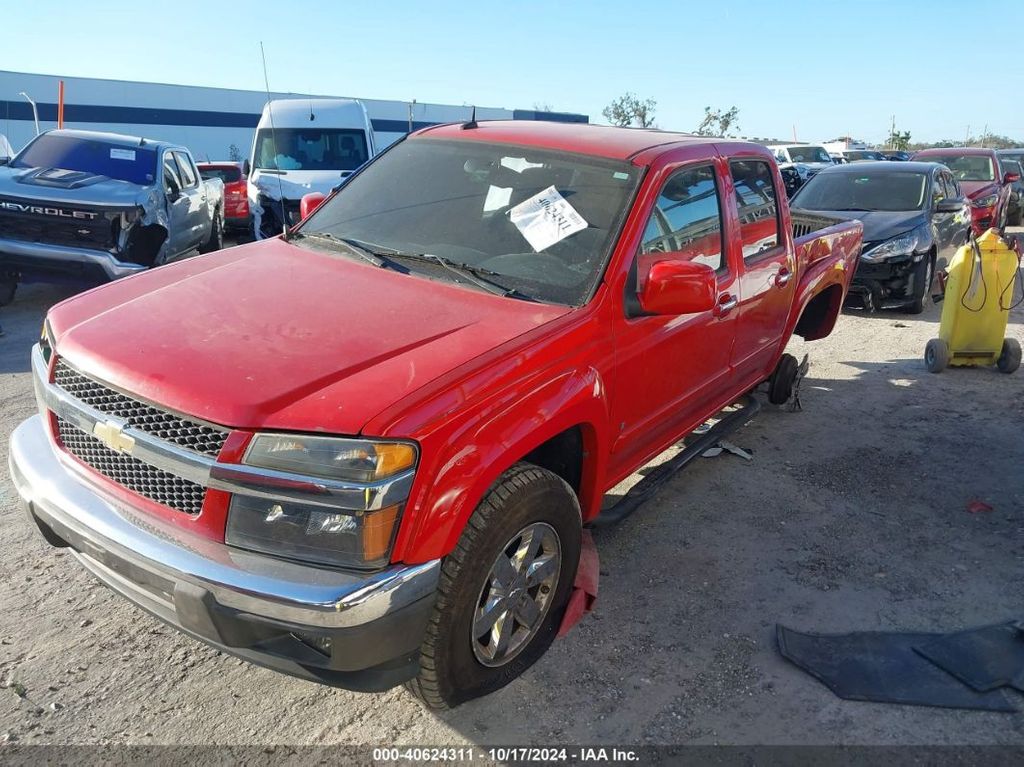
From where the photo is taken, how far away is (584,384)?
287cm

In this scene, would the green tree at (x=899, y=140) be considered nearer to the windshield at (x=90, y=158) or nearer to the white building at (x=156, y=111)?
the white building at (x=156, y=111)

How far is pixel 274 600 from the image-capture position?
212 cm

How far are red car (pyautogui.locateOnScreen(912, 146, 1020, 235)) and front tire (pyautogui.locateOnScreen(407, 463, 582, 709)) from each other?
11.9m

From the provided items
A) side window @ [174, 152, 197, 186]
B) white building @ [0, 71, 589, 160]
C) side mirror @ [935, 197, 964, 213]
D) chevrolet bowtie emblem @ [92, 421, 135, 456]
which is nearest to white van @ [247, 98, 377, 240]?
side window @ [174, 152, 197, 186]

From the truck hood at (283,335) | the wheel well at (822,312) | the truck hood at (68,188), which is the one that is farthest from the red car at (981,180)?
the truck hood at (283,335)

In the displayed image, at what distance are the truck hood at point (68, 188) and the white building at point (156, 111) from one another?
938 inches

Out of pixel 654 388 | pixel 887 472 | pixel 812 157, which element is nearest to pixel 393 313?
pixel 654 388

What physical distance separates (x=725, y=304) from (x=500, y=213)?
1.29 metres

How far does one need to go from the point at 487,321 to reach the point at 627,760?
60.2 inches

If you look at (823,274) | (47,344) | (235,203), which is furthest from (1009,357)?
(235,203)

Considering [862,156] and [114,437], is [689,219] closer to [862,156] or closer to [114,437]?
[114,437]

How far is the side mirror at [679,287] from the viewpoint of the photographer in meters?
3.01

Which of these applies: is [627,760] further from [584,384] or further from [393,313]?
[393,313]

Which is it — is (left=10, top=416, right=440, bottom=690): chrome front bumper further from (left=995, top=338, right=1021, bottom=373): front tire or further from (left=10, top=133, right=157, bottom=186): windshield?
(left=10, top=133, right=157, bottom=186): windshield
